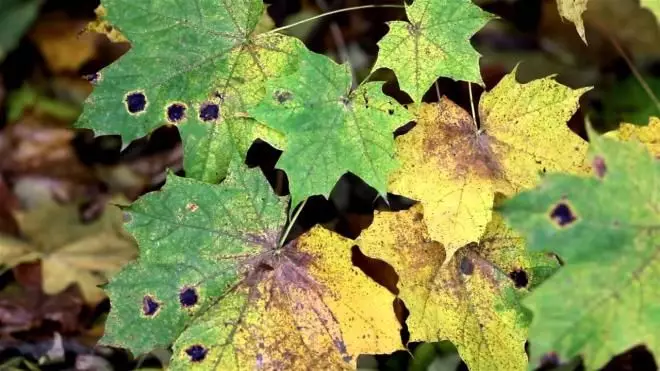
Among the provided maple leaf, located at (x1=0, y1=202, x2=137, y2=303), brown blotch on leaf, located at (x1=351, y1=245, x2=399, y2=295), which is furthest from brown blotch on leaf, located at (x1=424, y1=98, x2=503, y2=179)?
maple leaf, located at (x1=0, y1=202, x2=137, y2=303)

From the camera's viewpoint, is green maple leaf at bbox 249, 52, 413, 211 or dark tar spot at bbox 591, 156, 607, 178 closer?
dark tar spot at bbox 591, 156, 607, 178

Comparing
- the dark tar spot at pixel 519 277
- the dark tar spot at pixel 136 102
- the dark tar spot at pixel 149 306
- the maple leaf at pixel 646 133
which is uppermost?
the dark tar spot at pixel 136 102

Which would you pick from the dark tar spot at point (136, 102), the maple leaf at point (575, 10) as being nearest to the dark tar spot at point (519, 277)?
the maple leaf at point (575, 10)

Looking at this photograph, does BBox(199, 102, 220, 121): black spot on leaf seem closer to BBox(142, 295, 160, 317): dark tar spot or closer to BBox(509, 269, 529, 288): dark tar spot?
BBox(142, 295, 160, 317): dark tar spot

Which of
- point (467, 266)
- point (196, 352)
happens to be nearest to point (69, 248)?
point (196, 352)

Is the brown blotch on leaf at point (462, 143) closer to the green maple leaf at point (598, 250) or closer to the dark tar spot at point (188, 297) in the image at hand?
the green maple leaf at point (598, 250)

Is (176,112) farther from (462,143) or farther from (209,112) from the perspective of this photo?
(462,143)
